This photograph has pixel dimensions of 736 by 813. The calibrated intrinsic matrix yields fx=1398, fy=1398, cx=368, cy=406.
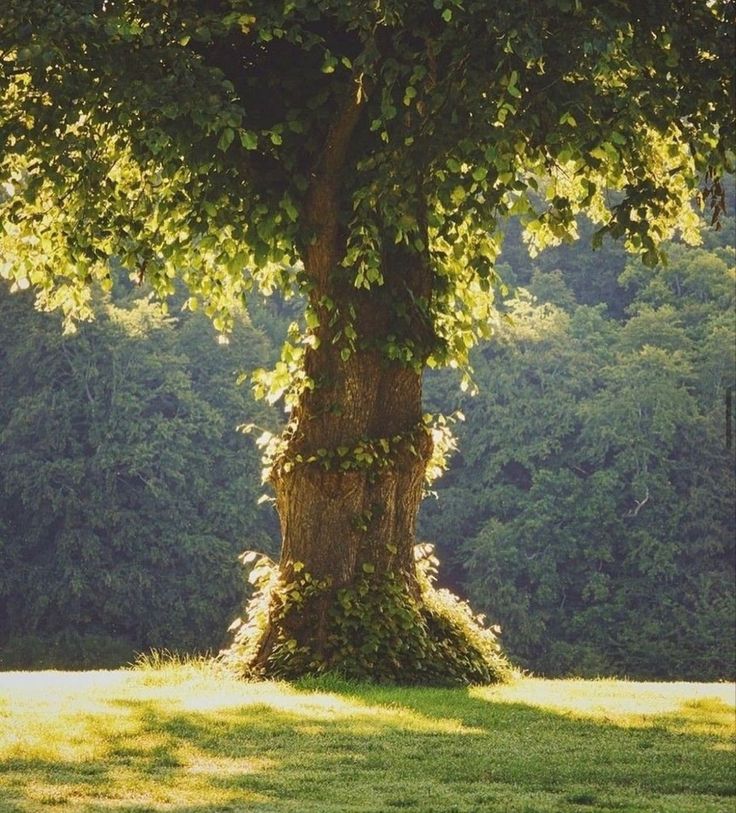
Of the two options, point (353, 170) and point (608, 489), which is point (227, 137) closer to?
point (353, 170)

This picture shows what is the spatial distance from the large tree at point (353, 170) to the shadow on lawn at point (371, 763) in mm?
2380

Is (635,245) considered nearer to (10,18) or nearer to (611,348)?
(10,18)

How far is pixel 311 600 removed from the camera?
42.3 ft

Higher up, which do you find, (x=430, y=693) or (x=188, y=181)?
(x=188, y=181)

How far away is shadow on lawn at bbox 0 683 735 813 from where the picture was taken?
706 centimetres

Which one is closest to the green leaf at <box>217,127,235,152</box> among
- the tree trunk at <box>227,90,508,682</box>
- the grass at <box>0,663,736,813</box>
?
the tree trunk at <box>227,90,508,682</box>

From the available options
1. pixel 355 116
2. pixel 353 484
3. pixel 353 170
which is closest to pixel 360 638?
pixel 353 484

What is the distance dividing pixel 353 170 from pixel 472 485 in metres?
37.8

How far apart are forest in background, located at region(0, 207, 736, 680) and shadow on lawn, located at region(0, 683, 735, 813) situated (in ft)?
109

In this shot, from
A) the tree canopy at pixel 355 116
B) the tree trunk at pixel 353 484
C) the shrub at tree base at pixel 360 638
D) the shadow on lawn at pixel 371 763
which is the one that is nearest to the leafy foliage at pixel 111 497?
the shrub at tree base at pixel 360 638

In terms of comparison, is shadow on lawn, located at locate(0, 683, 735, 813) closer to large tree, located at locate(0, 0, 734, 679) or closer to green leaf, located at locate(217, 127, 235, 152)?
large tree, located at locate(0, 0, 734, 679)

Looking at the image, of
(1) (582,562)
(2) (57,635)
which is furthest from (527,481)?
(2) (57,635)

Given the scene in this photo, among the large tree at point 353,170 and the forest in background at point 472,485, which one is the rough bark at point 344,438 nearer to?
the large tree at point 353,170

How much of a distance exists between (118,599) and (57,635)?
2117mm
